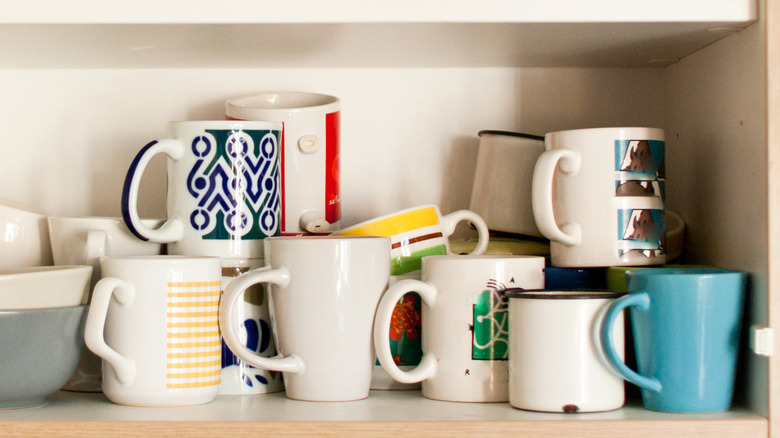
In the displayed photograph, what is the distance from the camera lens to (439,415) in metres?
0.65

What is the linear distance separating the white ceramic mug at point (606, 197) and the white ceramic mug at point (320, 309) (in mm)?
183

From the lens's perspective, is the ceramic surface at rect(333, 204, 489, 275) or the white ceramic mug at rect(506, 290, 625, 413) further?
the ceramic surface at rect(333, 204, 489, 275)

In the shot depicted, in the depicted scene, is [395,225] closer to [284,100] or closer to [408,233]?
[408,233]

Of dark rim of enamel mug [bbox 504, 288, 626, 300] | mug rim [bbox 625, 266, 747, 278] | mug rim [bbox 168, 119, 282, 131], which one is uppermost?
mug rim [bbox 168, 119, 282, 131]

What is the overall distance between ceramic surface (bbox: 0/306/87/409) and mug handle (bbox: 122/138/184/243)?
0.30ft

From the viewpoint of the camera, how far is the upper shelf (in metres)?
0.69

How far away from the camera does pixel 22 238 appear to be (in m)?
0.79

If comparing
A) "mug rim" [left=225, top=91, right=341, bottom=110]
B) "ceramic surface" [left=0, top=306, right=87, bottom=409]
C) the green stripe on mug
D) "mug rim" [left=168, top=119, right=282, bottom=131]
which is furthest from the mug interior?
"ceramic surface" [left=0, top=306, right=87, bottom=409]

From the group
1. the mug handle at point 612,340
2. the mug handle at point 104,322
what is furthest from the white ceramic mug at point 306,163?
the mug handle at point 612,340

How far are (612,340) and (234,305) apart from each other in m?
0.33

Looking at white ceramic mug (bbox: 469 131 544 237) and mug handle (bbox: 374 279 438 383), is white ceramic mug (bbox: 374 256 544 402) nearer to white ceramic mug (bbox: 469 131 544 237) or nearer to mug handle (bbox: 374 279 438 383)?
mug handle (bbox: 374 279 438 383)

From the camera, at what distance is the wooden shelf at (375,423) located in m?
0.62

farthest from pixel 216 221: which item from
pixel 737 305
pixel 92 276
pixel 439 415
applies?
pixel 737 305

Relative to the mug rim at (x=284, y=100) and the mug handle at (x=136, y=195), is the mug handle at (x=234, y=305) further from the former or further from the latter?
the mug rim at (x=284, y=100)
